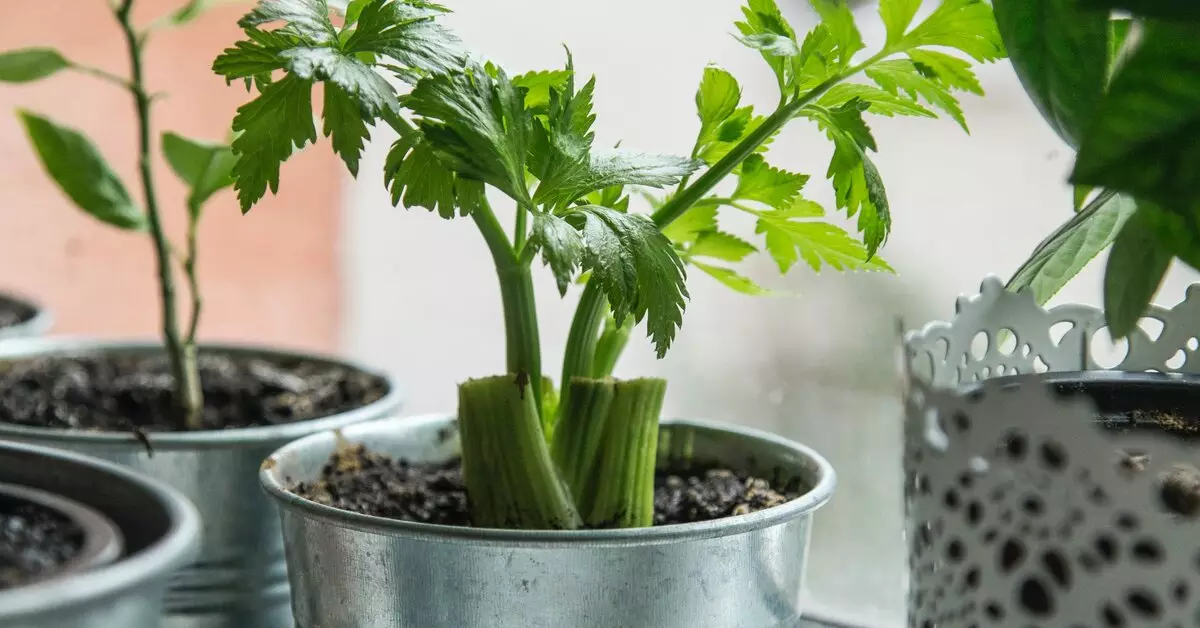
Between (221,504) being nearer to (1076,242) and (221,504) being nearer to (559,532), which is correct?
(559,532)

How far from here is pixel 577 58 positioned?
1.05 meters

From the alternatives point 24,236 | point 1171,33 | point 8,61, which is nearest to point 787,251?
point 1171,33

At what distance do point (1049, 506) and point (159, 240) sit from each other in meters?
0.71

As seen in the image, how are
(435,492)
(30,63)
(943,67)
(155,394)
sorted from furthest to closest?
(155,394) → (30,63) → (435,492) → (943,67)

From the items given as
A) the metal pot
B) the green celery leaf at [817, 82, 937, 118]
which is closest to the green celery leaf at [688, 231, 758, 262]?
the green celery leaf at [817, 82, 937, 118]

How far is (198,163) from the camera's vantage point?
93 cm

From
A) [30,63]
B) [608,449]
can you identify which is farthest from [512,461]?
[30,63]

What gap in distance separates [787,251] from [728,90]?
0.11 metres

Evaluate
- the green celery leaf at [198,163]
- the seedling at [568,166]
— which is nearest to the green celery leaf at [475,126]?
the seedling at [568,166]

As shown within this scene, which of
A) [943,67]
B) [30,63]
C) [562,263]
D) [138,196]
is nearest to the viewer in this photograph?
[562,263]

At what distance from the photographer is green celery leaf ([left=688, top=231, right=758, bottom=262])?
698 mm

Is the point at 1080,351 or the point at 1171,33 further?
the point at 1080,351

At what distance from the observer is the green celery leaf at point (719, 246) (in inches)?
27.5

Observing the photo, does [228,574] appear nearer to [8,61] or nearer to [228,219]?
[8,61]
